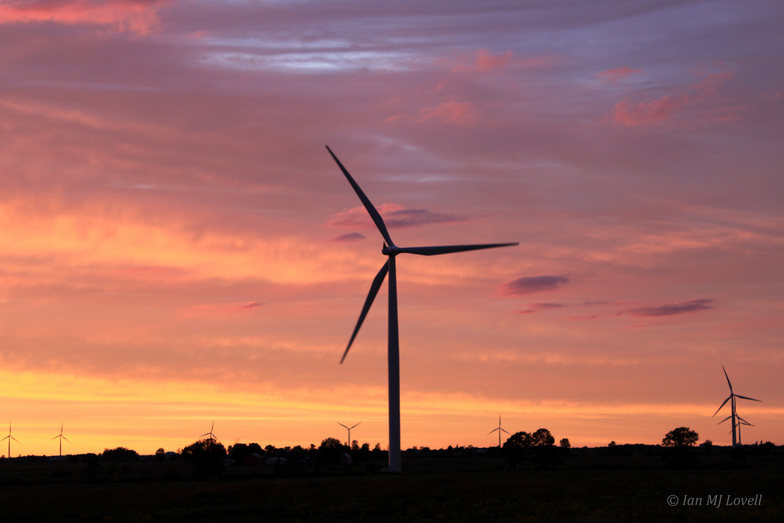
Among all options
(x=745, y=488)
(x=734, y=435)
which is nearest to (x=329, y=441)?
(x=734, y=435)

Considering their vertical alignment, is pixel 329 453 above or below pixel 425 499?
above

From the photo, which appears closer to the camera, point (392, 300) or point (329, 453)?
point (392, 300)

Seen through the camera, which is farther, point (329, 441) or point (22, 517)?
point (329, 441)

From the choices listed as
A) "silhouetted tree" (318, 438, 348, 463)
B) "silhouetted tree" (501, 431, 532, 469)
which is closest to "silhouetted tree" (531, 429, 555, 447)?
"silhouetted tree" (501, 431, 532, 469)

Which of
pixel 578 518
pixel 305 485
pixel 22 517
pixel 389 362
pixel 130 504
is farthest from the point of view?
pixel 389 362

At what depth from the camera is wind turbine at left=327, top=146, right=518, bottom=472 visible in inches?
4210

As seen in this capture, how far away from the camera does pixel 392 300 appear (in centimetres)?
11200

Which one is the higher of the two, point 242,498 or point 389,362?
point 389,362

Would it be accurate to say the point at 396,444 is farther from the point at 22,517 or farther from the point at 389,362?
the point at 22,517

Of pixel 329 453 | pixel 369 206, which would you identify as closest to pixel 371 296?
pixel 369 206

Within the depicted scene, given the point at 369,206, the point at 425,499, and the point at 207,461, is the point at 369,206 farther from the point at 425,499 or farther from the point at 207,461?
the point at 207,461

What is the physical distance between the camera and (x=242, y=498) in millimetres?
93000

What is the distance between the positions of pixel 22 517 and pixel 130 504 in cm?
1059

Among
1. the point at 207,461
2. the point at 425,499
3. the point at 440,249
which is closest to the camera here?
the point at 425,499
